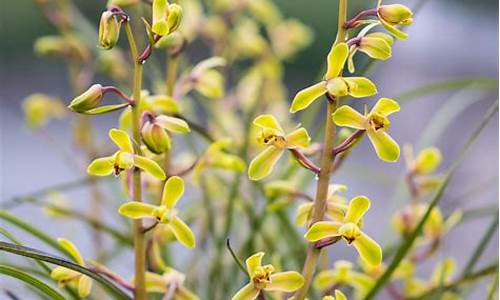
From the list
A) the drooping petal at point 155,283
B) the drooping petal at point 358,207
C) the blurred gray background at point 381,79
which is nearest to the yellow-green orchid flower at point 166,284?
the drooping petal at point 155,283

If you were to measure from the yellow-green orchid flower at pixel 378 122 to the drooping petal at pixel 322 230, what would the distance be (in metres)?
0.03

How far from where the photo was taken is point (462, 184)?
1.61 metres

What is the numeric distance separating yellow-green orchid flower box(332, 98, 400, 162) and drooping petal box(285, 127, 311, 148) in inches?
0.8

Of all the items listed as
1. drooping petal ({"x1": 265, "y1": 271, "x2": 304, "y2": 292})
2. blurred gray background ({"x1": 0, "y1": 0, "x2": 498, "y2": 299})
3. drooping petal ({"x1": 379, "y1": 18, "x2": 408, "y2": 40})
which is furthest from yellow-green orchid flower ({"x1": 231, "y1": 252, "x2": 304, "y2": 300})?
blurred gray background ({"x1": 0, "y1": 0, "x2": 498, "y2": 299})

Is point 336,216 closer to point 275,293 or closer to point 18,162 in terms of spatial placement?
point 275,293

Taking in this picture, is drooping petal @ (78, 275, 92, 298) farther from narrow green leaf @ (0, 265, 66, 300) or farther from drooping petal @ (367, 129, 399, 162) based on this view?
drooping petal @ (367, 129, 399, 162)

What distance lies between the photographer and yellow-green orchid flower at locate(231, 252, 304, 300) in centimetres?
34

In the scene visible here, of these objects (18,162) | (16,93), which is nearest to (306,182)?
(18,162)

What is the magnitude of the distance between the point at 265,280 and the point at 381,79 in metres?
1.80

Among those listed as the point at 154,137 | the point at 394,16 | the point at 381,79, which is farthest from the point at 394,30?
the point at 381,79

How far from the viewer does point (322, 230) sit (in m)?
0.33

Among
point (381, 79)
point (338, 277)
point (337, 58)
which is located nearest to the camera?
point (337, 58)

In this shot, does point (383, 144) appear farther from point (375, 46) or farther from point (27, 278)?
point (27, 278)

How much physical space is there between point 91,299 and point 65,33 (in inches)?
9.7
